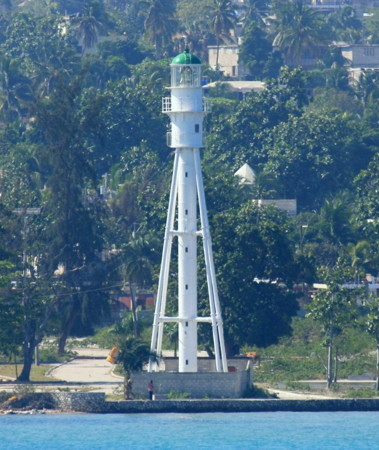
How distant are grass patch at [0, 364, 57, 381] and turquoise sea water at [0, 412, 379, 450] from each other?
1017 centimetres

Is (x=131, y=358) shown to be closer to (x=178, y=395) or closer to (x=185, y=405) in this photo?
(x=178, y=395)

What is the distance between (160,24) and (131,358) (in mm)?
105088

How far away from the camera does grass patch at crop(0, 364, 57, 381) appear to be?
10394 centimetres

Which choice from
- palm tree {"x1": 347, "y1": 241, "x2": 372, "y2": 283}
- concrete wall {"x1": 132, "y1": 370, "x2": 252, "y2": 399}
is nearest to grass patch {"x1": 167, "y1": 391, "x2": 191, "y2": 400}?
concrete wall {"x1": 132, "y1": 370, "x2": 252, "y2": 399}

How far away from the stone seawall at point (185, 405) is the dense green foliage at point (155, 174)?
6.91m

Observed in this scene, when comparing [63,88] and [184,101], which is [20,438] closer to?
[184,101]

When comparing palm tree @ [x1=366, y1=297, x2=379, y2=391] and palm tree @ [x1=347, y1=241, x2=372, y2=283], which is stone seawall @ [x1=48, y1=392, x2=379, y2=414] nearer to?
A: palm tree @ [x1=366, y1=297, x2=379, y2=391]

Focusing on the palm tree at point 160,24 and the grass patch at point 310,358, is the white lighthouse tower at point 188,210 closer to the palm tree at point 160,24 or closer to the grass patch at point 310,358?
the grass patch at point 310,358

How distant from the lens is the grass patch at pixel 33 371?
104m

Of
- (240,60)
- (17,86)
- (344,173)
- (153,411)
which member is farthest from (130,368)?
(240,60)

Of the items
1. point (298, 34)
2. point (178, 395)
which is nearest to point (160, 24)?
point (298, 34)

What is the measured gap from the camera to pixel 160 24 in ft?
650

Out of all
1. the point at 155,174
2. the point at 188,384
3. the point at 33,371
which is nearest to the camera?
the point at 188,384

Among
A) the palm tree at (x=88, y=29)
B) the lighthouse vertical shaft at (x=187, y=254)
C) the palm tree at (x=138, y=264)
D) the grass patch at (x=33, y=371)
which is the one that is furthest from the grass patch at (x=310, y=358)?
the palm tree at (x=88, y=29)
